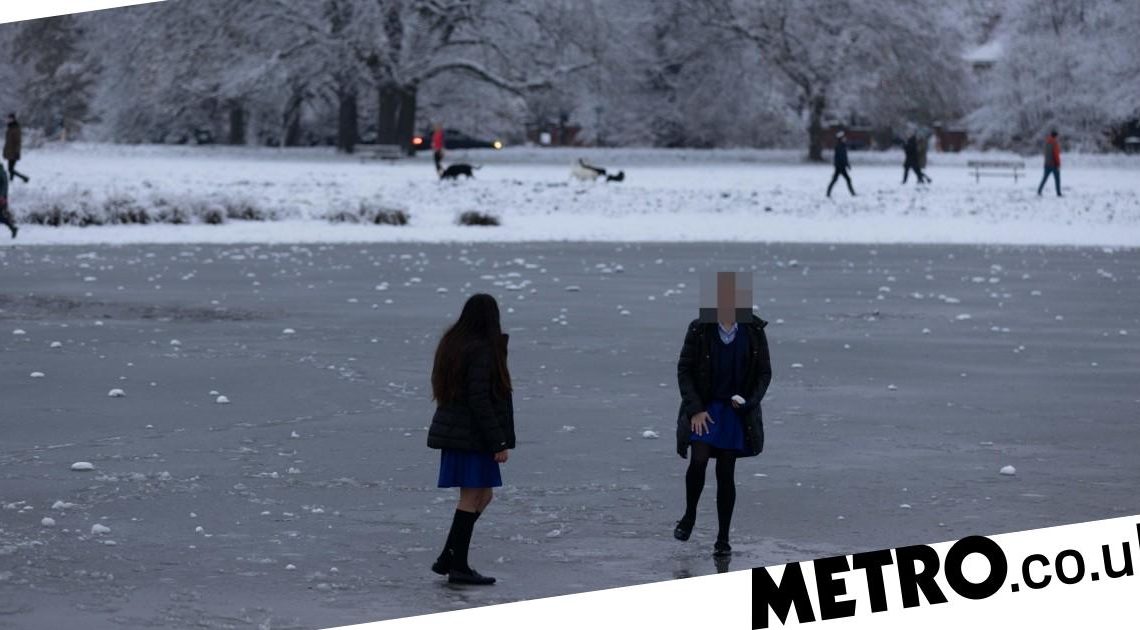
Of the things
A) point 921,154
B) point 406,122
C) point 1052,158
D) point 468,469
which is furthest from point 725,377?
point 406,122

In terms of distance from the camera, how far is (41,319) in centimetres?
1667

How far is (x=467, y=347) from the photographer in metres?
7.00

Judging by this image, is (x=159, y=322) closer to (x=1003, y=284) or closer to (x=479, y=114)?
(x=1003, y=284)

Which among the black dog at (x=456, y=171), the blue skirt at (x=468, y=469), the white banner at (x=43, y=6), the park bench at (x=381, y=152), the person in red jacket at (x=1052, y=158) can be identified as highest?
the white banner at (x=43, y=6)

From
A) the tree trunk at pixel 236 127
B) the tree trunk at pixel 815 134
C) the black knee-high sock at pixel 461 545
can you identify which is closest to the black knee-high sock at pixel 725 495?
the black knee-high sock at pixel 461 545

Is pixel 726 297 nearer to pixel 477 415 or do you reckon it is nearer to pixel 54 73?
pixel 477 415

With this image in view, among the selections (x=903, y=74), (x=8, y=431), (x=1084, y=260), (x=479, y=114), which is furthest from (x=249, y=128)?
(x=8, y=431)

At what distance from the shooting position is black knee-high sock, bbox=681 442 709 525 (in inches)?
300

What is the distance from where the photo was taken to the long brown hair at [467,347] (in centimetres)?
700

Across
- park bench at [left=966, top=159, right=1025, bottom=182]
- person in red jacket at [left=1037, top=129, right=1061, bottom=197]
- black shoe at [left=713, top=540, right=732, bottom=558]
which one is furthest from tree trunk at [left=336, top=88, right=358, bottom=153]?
black shoe at [left=713, top=540, right=732, bottom=558]

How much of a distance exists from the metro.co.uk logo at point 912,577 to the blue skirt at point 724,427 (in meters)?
0.56

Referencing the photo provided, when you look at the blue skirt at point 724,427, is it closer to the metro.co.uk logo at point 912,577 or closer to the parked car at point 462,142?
the metro.co.uk logo at point 912,577

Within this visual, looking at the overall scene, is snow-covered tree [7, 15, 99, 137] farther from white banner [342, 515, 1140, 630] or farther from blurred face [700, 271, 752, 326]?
white banner [342, 515, 1140, 630]

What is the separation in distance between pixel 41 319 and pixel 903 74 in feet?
134
